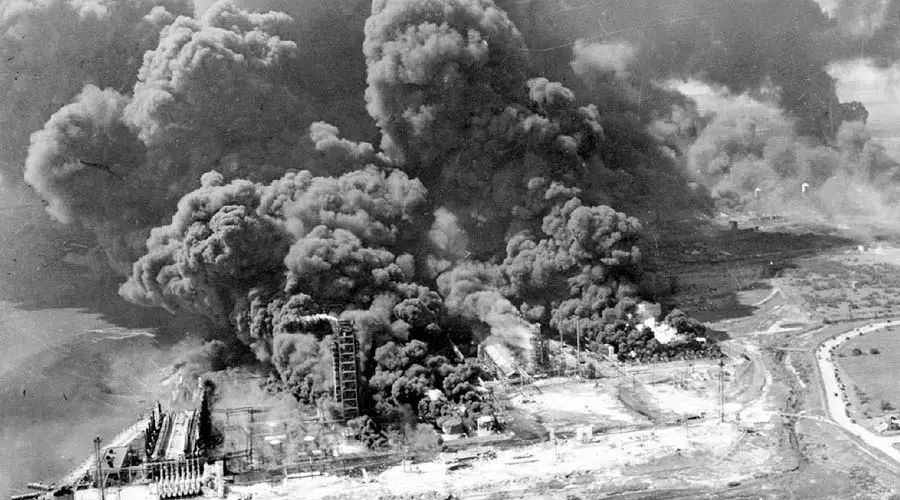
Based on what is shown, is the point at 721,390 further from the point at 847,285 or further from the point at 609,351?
the point at 847,285


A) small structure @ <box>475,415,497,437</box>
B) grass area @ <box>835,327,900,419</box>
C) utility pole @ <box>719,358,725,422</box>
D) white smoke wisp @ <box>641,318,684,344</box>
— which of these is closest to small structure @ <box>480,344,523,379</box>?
small structure @ <box>475,415,497,437</box>

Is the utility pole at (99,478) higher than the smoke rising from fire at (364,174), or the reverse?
the smoke rising from fire at (364,174)

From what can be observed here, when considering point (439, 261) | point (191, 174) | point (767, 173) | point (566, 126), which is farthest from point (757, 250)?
point (191, 174)

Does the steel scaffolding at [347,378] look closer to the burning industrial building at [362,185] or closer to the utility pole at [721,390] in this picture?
the burning industrial building at [362,185]

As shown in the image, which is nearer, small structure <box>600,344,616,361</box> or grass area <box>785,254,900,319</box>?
small structure <box>600,344,616,361</box>

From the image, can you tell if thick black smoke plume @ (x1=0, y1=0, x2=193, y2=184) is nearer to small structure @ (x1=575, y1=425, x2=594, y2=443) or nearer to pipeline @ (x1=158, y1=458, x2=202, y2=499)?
pipeline @ (x1=158, y1=458, x2=202, y2=499)

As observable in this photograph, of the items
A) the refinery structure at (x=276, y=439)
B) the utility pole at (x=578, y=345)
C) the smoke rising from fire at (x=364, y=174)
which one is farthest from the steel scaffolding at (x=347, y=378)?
the utility pole at (x=578, y=345)

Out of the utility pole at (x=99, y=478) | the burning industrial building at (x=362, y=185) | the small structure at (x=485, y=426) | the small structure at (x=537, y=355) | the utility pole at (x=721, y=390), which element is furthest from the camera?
the small structure at (x=537, y=355)
